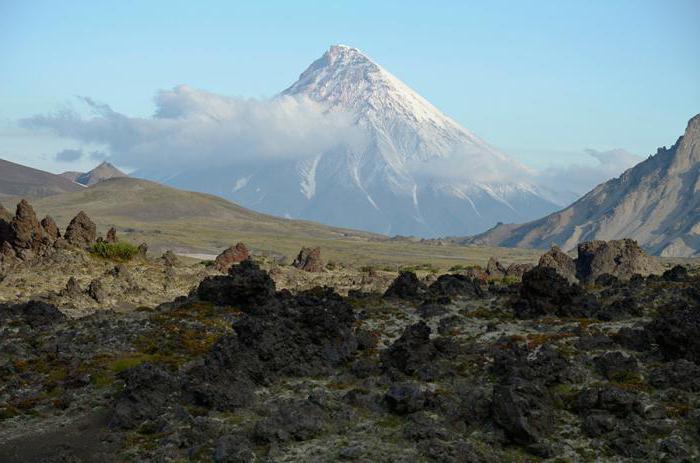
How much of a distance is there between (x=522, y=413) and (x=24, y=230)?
57.2m

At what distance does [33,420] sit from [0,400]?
304cm

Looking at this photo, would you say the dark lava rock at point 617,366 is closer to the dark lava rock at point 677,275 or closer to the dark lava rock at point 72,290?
the dark lava rock at point 677,275

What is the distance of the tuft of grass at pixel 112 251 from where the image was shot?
8319cm

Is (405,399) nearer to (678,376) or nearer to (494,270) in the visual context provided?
(678,376)

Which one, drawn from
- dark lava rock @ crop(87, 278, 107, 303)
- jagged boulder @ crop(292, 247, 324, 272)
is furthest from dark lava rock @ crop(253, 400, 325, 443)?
jagged boulder @ crop(292, 247, 324, 272)

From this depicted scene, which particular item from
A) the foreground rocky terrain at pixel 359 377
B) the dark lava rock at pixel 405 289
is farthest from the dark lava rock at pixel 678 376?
the dark lava rock at pixel 405 289

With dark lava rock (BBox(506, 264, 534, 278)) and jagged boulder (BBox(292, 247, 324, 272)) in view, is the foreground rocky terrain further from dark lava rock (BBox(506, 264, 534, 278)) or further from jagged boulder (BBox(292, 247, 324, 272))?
jagged boulder (BBox(292, 247, 324, 272))

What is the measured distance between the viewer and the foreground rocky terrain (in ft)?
103

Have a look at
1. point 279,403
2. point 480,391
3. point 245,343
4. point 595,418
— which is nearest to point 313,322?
point 245,343

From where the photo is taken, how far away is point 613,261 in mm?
94312

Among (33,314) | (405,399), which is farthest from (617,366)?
(33,314)

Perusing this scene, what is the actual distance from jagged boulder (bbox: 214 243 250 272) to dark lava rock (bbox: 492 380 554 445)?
64743mm

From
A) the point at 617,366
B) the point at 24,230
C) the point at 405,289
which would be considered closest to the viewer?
the point at 617,366

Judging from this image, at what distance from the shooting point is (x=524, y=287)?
175ft
